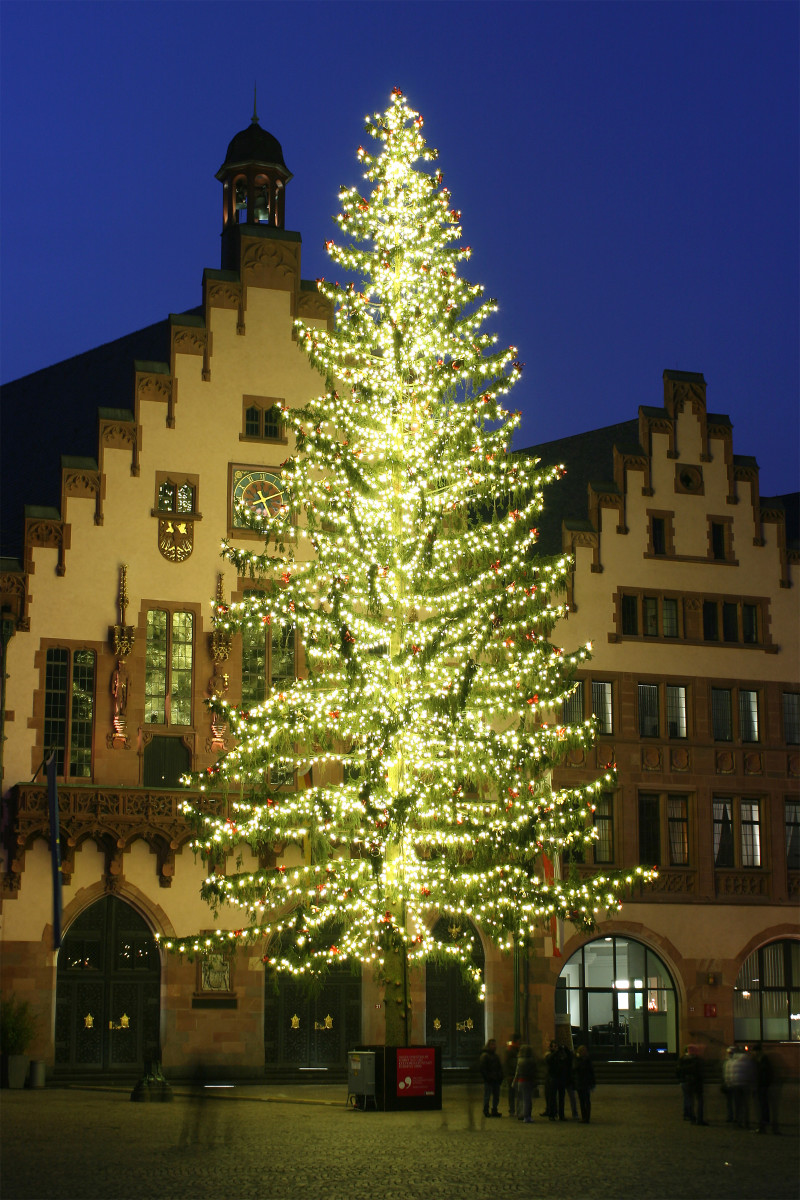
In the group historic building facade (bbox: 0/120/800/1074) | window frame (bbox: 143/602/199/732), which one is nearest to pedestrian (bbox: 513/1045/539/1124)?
historic building facade (bbox: 0/120/800/1074)

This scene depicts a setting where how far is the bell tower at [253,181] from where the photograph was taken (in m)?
45.0

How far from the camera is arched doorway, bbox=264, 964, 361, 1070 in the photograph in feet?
129

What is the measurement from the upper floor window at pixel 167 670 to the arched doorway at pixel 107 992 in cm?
452

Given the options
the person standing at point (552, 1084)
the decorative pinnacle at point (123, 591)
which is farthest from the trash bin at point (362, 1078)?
the decorative pinnacle at point (123, 591)

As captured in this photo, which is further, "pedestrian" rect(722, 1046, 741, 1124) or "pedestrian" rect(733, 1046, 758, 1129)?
"pedestrian" rect(722, 1046, 741, 1124)

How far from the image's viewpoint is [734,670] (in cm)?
4578

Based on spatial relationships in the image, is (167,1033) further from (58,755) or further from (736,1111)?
(736,1111)

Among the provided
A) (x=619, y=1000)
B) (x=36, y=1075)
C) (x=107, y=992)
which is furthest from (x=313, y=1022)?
(x=619, y=1000)

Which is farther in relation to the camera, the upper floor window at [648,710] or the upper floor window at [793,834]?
the upper floor window at [793,834]

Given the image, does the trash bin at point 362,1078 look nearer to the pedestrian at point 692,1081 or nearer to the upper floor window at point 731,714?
the pedestrian at point 692,1081

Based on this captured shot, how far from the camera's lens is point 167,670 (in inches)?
1565

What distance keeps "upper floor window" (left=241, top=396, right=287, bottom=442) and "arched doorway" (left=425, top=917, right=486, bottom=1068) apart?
12.8m

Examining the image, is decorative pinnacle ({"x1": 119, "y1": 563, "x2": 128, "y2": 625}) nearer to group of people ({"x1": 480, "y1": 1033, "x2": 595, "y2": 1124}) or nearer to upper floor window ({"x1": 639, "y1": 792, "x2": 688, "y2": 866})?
upper floor window ({"x1": 639, "y1": 792, "x2": 688, "y2": 866})

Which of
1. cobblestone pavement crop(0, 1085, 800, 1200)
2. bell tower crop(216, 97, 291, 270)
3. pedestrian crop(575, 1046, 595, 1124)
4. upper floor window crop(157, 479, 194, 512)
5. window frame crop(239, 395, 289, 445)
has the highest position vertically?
bell tower crop(216, 97, 291, 270)
